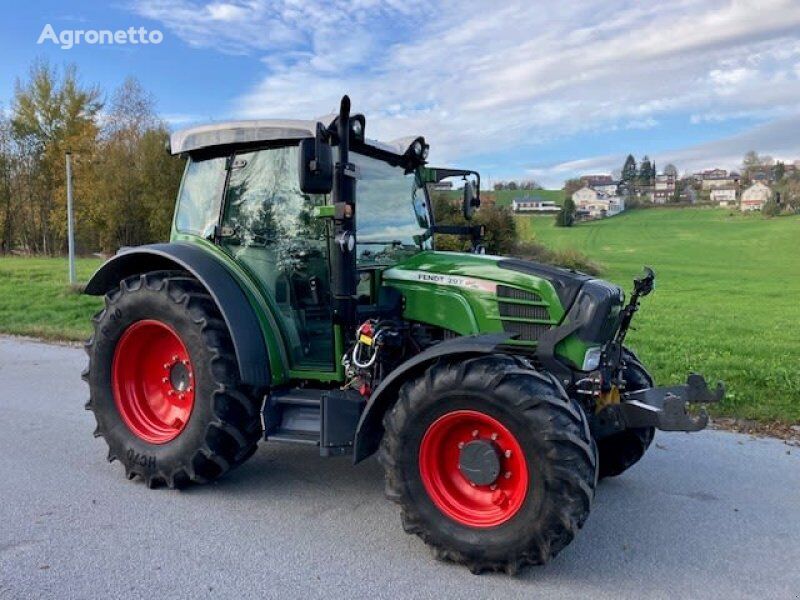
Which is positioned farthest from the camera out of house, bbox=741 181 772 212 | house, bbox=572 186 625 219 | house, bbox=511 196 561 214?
house, bbox=572 186 625 219

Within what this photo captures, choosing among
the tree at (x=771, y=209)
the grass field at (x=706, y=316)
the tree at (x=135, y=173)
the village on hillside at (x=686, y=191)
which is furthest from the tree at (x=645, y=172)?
the tree at (x=135, y=173)

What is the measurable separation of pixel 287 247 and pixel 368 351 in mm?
892

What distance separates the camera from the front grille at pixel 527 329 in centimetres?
403

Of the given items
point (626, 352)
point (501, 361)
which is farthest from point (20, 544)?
point (626, 352)

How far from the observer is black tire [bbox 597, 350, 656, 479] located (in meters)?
4.45

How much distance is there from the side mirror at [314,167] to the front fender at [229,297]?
3.52 feet

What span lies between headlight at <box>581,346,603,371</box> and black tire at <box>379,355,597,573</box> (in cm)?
43

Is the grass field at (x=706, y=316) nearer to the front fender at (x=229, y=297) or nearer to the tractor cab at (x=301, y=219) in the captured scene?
the tractor cab at (x=301, y=219)

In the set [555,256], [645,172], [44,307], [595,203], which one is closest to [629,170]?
[645,172]

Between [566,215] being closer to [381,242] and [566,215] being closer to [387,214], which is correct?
[387,214]

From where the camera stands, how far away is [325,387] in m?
4.62

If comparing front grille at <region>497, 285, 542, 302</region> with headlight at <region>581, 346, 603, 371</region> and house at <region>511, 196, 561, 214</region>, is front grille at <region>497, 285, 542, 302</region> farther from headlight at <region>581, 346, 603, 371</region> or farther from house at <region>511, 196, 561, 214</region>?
house at <region>511, 196, 561, 214</region>

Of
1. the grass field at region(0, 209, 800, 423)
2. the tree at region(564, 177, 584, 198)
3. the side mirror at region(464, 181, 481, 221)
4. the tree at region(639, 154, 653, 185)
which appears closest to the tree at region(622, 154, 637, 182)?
the tree at region(639, 154, 653, 185)

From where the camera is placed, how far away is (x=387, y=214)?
4.81 meters
